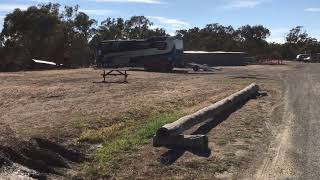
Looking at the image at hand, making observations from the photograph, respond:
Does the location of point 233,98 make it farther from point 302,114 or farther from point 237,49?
point 237,49

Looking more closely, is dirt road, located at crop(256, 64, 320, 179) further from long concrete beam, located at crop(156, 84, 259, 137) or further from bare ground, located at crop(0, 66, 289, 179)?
long concrete beam, located at crop(156, 84, 259, 137)

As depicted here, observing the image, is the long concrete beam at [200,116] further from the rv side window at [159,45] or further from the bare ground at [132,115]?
the rv side window at [159,45]

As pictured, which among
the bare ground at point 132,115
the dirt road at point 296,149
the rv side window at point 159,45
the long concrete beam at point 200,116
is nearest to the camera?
the dirt road at point 296,149

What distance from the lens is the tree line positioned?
68000 millimetres

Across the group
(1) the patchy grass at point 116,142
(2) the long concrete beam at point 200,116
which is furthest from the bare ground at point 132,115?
(2) the long concrete beam at point 200,116

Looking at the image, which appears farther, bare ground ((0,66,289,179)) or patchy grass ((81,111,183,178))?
bare ground ((0,66,289,179))

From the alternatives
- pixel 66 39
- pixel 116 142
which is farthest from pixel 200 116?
pixel 66 39

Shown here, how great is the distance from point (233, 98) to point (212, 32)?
426ft

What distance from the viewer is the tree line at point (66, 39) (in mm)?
68000

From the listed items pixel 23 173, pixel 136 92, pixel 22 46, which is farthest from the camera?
pixel 22 46

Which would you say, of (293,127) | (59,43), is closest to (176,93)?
(293,127)

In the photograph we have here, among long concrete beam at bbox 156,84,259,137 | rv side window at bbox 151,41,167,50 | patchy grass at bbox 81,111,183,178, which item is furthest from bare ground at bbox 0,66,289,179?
rv side window at bbox 151,41,167,50

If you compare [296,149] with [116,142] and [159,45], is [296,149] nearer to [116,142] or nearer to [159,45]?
[116,142]

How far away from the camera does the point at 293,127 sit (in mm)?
14695
